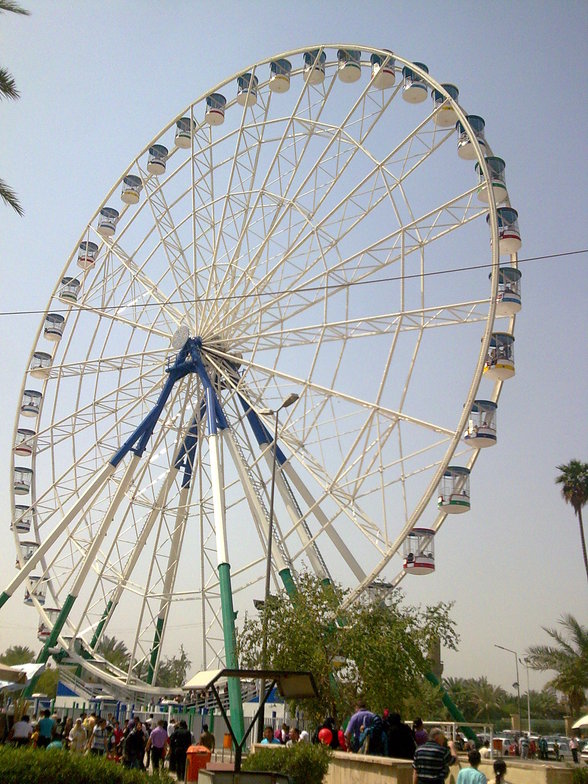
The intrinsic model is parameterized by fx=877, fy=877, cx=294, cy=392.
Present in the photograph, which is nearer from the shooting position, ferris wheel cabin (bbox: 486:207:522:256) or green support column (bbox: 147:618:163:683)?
ferris wheel cabin (bbox: 486:207:522:256)

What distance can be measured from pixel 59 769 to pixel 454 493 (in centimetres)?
1443

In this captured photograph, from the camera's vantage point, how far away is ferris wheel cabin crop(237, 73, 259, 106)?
29.7 metres

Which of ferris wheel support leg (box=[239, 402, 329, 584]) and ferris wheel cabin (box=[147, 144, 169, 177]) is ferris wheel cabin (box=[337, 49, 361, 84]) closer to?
ferris wheel cabin (box=[147, 144, 169, 177])

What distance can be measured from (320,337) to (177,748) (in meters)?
12.2

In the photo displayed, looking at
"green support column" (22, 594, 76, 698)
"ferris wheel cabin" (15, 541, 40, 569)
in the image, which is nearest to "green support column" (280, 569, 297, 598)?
"green support column" (22, 594, 76, 698)

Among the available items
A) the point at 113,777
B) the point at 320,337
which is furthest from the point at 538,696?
the point at 113,777

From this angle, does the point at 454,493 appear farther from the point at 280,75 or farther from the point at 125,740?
the point at 280,75

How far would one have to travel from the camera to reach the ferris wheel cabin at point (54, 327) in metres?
34.4

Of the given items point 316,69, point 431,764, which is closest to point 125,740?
point 431,764

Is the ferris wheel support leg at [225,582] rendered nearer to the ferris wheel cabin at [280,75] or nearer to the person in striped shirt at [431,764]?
the person in striped shirt at [431,764]

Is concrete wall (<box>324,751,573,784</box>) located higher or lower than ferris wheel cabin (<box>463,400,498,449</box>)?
lower

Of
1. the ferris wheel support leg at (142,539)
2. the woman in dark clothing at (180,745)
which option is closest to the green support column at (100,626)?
the ferris wheel support leg at (142,539)

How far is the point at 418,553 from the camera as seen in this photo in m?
22.3

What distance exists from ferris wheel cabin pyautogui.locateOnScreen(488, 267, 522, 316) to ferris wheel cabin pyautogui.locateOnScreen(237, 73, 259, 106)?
11.3 m
